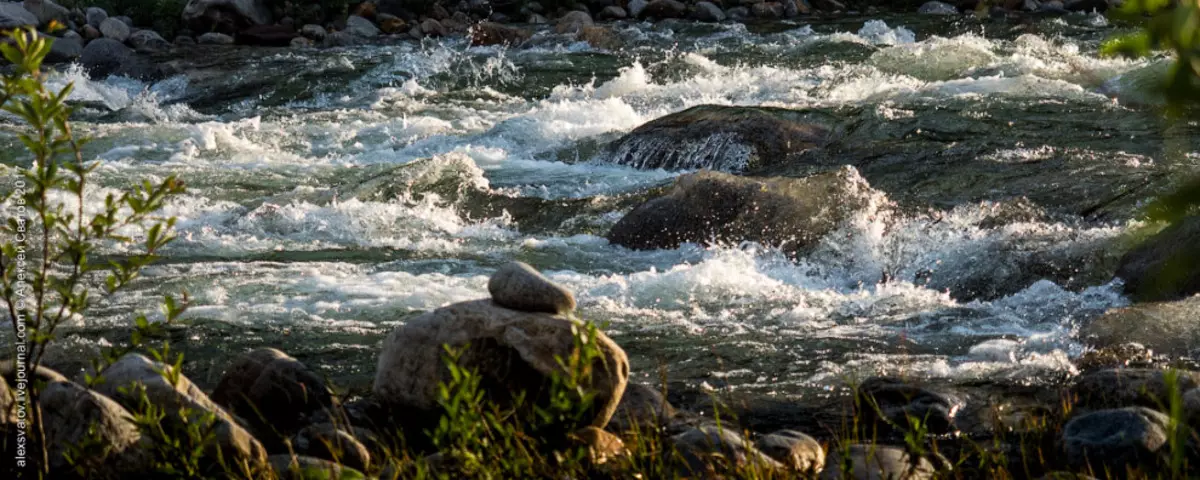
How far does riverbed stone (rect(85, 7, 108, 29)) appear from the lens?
68.8 ft

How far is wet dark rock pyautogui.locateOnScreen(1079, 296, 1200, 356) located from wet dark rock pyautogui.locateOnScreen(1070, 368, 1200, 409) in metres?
0.58

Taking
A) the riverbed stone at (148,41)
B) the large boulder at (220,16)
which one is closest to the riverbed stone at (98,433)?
the riverbed stone at (148,41)

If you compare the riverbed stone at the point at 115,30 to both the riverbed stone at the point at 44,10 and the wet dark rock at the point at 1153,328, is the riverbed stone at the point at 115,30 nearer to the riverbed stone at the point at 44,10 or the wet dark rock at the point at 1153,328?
the riverbed stone at the point at 44,10

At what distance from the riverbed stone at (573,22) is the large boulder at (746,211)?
12507 millimetres

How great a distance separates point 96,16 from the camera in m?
21.2

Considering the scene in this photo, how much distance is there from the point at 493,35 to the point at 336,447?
16.5 m

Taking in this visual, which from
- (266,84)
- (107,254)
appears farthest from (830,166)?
(266,84)

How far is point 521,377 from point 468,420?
1302 millimetres

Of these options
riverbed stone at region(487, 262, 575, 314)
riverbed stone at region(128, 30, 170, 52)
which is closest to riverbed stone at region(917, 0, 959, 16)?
riverbed stone at region(128, 30, 170, 52)

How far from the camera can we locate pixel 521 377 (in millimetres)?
4383

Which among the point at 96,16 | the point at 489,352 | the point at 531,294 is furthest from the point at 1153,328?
the point at 96,16

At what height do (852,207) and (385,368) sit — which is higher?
(385,368)

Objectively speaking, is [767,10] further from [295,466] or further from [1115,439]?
[295,466]

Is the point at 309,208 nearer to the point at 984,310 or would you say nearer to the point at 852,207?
the point at 852,207
